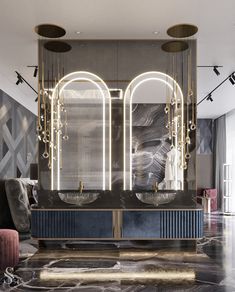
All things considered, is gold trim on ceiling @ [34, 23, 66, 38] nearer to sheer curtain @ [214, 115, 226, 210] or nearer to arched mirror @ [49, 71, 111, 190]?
arched mirror @ [49, 71, 111, 190]

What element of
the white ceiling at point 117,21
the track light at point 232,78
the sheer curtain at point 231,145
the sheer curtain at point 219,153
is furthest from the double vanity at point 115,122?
the sheer curtain at point 219,153

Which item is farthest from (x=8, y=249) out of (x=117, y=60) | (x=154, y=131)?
(x=117, y=60)

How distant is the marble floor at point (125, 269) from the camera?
3.05 metres

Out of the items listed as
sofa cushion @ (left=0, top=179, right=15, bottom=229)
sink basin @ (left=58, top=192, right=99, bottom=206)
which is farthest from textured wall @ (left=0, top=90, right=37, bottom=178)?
sink basin @ (left=58, top=192, right=99, bottom=206)

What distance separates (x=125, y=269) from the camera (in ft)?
11.5

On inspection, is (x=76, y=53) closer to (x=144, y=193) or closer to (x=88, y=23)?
(x=88, y=23)

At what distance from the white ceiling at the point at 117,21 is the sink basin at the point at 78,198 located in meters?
2.12

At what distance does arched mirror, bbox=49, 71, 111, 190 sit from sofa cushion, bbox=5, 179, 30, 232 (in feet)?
7.10

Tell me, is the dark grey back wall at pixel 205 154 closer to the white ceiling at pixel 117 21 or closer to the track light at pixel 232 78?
the track light at pixel 232 78

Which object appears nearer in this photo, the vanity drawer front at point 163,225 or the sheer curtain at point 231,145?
the vanity drawer front at point 163,225

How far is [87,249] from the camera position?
4.31 meters

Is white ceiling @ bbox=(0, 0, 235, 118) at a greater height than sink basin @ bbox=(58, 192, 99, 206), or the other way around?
white ceiling @ bbox=(0, 0, 235, 118)

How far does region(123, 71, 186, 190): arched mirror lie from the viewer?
178 inches

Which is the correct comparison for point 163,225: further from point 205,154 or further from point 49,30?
point 205,154
